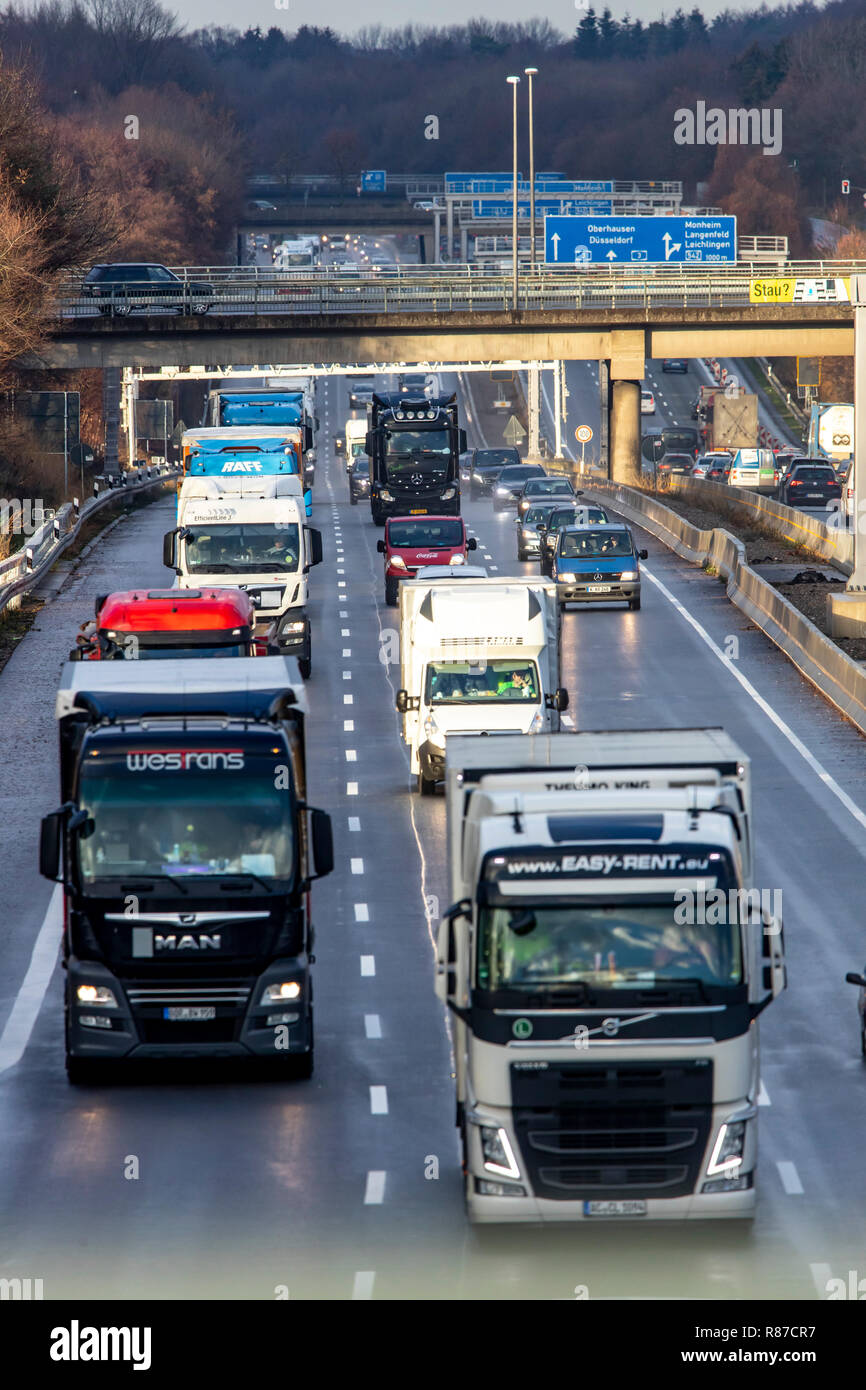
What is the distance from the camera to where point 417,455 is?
60844 millimetres

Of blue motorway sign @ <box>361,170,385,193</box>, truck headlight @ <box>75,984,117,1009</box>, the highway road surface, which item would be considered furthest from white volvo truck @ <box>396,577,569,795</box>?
blue motorway sign @ <box>361,170,385,193</box>

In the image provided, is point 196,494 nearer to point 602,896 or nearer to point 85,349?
point 602,896

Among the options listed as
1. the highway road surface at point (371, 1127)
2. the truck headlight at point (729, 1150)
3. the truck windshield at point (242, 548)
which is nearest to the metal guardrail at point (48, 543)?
the truck windshield at point (242, 548)

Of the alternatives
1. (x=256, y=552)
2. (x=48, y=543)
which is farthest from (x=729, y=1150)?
(x=48, y=543)

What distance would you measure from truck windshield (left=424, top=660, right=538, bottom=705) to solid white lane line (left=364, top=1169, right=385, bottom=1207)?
48.1 feet

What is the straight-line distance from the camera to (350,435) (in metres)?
86.5

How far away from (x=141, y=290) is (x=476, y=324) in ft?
41.7

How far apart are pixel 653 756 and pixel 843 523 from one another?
49.3 metres

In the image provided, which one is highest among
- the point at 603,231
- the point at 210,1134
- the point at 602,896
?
the point at 603,231

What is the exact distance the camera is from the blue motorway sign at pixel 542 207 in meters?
129

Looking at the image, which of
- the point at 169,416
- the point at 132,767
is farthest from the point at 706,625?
the point at 169,416

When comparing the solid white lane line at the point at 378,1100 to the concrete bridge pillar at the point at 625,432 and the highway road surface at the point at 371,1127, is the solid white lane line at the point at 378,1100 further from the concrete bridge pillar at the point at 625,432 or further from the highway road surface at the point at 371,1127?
the concrete bridge pillar at the point at 625,432

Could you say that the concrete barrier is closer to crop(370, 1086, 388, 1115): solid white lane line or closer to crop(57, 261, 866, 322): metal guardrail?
crop(57, 261, 866, 322): metal guardrail
